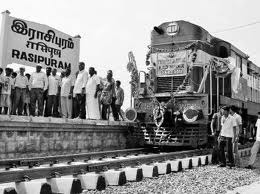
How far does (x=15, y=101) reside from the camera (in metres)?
9.68

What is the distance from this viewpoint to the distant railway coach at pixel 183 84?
1028 centimetres

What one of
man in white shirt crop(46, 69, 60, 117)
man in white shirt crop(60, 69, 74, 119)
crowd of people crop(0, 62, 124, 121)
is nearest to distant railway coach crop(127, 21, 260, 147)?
crowd of people crop(0, 62, 124, 121)

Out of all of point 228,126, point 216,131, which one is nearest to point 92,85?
point 216,131

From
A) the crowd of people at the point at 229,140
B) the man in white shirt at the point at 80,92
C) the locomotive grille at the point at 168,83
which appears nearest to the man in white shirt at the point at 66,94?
the man in white shirt at the point at 80,92

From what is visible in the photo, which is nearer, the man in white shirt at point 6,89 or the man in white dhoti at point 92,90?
the man in white shirt at point 6,89

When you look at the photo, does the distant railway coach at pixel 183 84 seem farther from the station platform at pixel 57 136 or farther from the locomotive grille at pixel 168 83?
the station platform at pixel 57 136

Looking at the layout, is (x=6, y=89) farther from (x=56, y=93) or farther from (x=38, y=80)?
(x=56, y=93)

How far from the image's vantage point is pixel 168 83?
446 inches

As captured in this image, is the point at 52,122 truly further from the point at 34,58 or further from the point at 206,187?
the point at 206,187

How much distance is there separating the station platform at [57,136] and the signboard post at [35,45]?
9.59ft

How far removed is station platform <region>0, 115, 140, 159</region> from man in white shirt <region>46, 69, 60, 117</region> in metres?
1.21

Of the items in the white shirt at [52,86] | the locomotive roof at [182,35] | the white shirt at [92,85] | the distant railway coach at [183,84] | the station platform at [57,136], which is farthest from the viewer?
the locomotive roof at [182,35]

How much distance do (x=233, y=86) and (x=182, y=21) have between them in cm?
276

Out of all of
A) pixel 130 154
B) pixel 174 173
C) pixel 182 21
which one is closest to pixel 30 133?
pixel 130 154
